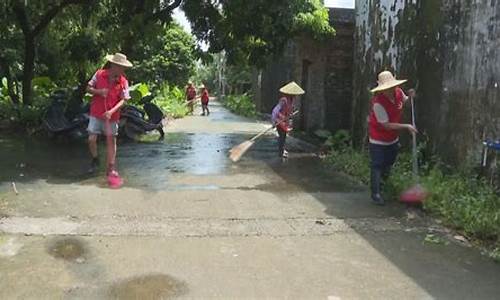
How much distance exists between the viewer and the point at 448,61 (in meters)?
7.86

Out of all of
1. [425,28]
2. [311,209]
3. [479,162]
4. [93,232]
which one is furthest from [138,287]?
[425,28]

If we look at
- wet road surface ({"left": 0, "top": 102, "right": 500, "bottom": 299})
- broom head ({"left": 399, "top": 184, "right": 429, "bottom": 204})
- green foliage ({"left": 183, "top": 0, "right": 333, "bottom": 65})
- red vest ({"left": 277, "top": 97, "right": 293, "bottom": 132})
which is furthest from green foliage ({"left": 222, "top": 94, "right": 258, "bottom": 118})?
broom head ({"left": 399, "top": 184, "right": 429, "bottom": 204})

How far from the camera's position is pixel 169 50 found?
33.1 metres

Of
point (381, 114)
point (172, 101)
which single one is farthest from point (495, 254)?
point (172, 101)

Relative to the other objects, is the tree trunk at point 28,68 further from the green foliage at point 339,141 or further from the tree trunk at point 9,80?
the green foliage at point 339,141

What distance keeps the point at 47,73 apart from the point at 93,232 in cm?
1821

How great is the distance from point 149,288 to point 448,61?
5259mm

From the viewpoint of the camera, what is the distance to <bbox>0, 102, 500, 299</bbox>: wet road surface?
4.42 metres

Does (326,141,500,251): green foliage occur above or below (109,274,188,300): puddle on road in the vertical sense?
above

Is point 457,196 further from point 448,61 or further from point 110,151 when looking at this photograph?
point 110,151

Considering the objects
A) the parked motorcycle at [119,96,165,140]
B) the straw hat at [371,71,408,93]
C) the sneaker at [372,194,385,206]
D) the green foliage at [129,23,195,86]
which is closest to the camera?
the straw hat at [371,71,408,93]

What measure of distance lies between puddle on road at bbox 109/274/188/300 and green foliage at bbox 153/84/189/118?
20.1 meters

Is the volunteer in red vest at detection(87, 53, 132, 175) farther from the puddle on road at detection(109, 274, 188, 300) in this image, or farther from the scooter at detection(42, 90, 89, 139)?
the scooter at detection(42, 90, 89, 139)

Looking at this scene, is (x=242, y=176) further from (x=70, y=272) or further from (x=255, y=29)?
(x=255, y=29)
